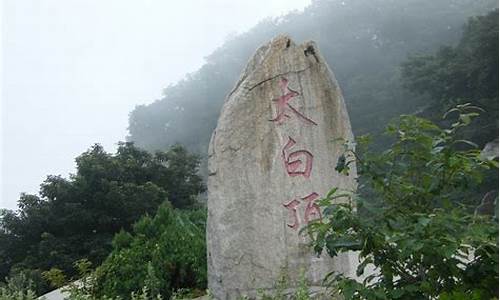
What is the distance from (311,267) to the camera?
3.86m

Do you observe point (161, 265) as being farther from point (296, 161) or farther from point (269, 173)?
point (296, 161)

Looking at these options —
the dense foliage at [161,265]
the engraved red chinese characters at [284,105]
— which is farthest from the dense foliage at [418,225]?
the dense foliage at [161,265]

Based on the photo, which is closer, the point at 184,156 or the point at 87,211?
the point at 87,211

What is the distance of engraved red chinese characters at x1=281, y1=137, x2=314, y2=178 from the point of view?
3.99 metres

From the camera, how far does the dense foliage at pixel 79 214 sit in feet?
32.0

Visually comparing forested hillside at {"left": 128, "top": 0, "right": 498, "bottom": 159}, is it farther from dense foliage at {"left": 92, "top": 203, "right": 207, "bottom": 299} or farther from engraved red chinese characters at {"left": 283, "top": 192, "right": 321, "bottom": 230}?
engraved red chinese characters at {"left": 283, "top": 192, "right": 321, "bottom": 230}

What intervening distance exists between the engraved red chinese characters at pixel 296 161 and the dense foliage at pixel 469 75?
9.90 m

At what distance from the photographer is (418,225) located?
178 centimetres

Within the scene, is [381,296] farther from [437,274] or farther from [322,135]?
[322,135]

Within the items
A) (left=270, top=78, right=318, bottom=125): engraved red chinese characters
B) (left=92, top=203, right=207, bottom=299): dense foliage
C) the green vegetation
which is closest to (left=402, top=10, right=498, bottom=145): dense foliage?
the green vegetation

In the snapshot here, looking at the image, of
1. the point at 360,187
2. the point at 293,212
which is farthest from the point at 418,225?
the point at 293,212

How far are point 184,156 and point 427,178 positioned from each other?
10064 millimetres

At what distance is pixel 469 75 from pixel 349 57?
9.83 meters

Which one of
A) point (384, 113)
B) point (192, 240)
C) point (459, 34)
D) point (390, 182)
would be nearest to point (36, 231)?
point (192, 240)
